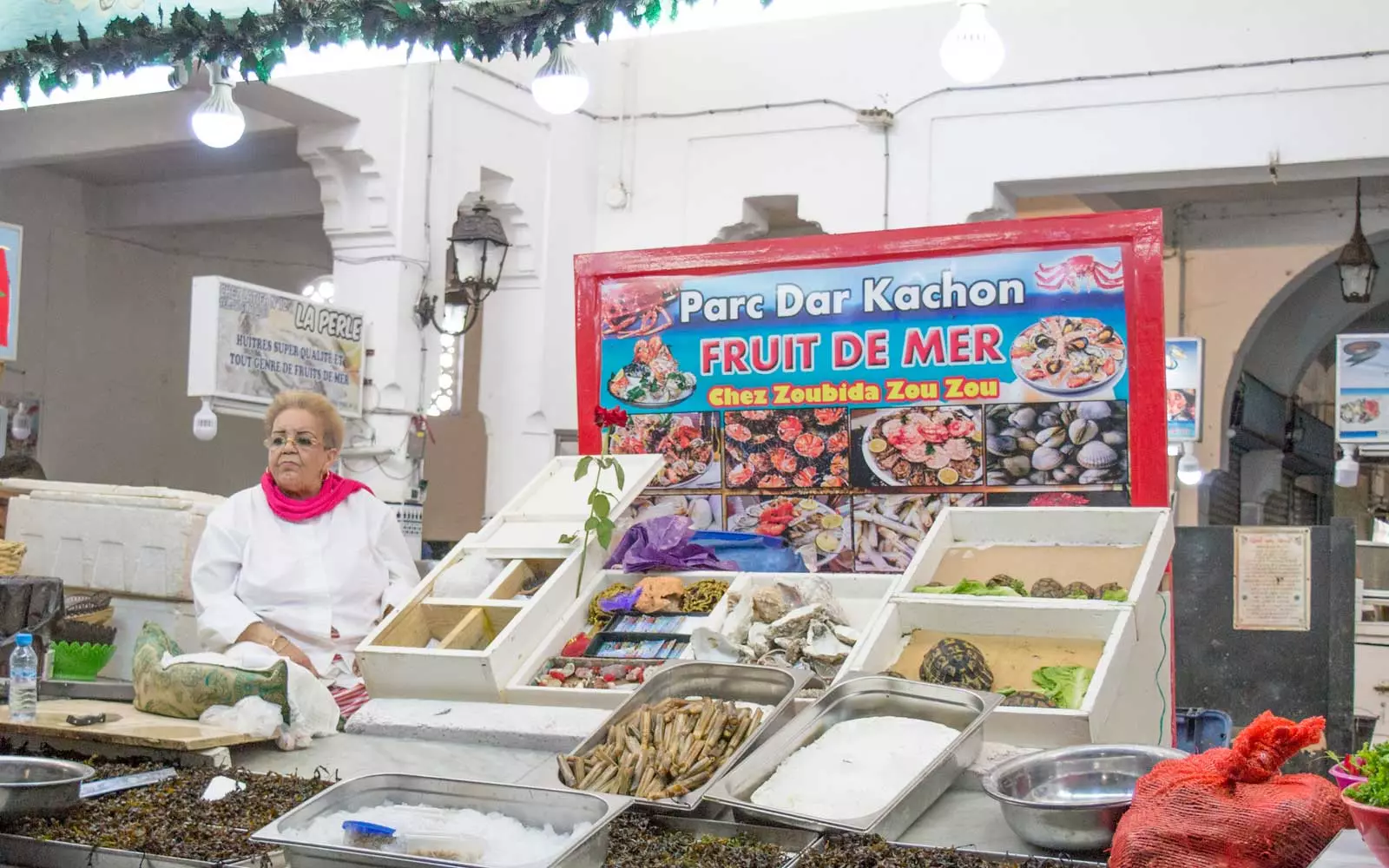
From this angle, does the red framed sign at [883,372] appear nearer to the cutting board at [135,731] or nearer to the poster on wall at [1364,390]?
the cutting board at [135,731]

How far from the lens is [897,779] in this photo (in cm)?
304

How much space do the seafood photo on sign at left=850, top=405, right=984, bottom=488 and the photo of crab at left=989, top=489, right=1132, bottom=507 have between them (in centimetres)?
11

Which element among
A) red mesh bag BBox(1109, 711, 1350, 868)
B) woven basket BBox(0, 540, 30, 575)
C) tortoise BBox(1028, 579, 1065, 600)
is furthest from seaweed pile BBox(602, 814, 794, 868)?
woven basket BBox(0, 540, 30, 575)

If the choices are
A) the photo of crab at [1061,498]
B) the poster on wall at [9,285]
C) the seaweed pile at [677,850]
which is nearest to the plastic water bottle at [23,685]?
the seaweed pile at [677,850]

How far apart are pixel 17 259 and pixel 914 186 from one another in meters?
6.24

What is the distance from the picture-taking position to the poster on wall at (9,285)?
6.79 meters

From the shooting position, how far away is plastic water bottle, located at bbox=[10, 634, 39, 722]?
361 cm

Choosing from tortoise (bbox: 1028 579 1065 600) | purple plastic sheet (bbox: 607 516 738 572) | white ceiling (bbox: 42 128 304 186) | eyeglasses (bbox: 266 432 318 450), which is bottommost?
tortoise (bbox: 1028 579 1065 600)

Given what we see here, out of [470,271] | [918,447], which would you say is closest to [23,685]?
[918,447]

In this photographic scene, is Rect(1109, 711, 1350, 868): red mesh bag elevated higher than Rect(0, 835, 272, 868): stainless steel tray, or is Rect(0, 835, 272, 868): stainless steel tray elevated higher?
Rect(1109, 711, 1350, 868): red mesh bag

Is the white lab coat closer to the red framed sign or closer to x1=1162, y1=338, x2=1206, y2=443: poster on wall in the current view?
the red framed sign

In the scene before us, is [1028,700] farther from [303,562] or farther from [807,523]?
[303,562]

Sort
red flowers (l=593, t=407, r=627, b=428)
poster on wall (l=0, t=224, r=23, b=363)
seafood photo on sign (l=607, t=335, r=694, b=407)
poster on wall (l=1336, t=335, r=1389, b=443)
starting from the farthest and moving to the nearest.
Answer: poster on wall (l=1336, t=335, r=1389, b=443)
poster on wall (l=0, t=224, r=23, b=363)
seafood photo on sign (l=607, t=335, r=694, b=407)
red flowers (l=593, t=407, r=627, b=428)

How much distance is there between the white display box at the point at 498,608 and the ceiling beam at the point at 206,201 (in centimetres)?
796
